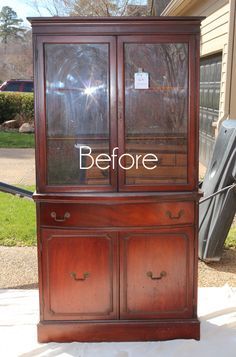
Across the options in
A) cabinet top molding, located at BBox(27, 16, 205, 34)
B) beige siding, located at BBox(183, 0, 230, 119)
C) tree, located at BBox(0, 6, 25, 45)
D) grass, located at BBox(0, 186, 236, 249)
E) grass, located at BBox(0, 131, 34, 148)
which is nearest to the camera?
cabinet top molding, located at BBox(27, 16, 205, 34)

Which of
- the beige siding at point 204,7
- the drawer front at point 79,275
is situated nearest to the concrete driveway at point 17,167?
the beige siding at point 204,7

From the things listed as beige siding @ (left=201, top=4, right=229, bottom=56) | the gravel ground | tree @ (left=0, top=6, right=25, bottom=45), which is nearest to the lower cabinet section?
the gravel ground

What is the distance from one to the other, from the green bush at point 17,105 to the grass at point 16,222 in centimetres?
788

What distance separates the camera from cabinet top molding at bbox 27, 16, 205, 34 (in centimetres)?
257

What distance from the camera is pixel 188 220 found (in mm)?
2848

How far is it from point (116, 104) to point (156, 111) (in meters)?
0.24

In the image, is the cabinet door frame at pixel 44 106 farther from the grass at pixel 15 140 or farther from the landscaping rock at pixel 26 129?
the landscaping rock at pixel 26 129

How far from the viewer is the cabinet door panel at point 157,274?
2850mm

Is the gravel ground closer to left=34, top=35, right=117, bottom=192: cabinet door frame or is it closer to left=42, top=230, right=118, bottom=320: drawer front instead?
left=42, top=230, right=118, bottom=320: drawer front

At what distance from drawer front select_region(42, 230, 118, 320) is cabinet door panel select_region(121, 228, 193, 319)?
0.28ft

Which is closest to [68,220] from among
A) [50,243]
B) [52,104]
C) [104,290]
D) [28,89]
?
[50,243]

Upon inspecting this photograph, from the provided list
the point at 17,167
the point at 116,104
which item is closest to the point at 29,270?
the point at 116,104

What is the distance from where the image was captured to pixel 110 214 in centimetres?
280

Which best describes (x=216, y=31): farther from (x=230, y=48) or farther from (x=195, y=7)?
(x=195, y=7)
